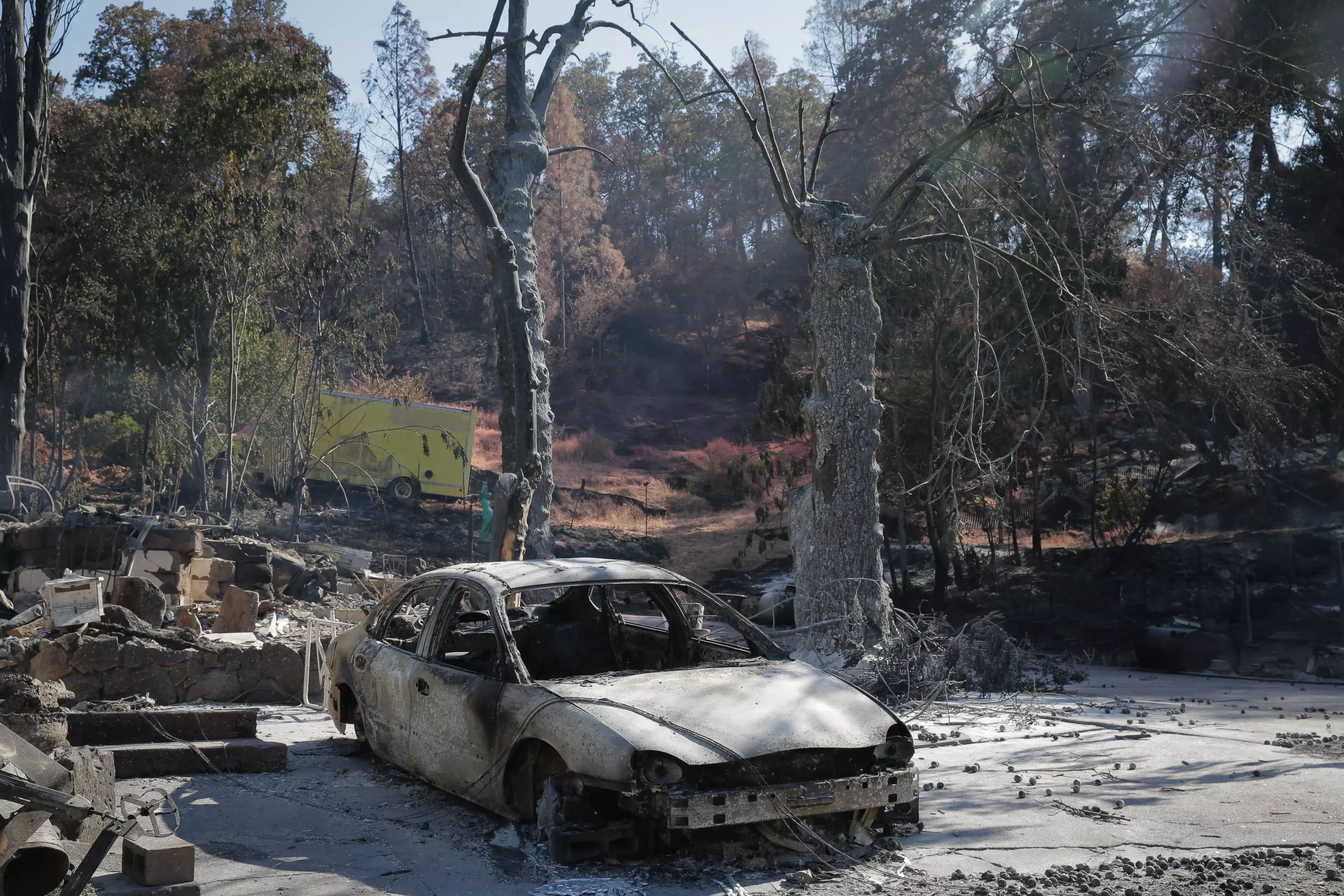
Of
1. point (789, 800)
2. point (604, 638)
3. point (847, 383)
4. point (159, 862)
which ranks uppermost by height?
point (847, 383)

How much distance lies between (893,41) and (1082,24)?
11.2 metres

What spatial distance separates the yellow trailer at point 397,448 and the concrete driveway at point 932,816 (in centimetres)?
2214

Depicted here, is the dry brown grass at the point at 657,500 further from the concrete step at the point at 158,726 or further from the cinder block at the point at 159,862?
the cinder block at the point at 159,862

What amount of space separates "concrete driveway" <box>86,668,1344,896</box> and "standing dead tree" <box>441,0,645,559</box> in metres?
4.23

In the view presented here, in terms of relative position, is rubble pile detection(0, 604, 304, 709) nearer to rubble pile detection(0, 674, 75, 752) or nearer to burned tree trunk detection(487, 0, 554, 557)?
rubble pile detection(0, 674, 75, 752)

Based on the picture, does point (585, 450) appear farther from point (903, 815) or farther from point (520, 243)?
point (903, 815)

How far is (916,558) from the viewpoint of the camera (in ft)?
77.3

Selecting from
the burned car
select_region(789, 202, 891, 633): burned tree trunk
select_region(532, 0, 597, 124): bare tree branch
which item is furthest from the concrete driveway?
select_region(532, 0, 597, 124): bare tree branch

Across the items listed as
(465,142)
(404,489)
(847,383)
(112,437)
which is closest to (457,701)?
(847,383)

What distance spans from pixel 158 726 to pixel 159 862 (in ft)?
10.1

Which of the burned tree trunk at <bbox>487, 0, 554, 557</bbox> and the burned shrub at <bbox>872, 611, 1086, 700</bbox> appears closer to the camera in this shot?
the burned shrub at <bbox>872, 611, 1086, 700</bbox>

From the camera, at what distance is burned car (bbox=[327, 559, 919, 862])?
490cm

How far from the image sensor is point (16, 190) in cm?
1925

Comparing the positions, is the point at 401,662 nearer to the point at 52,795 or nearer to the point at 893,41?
the point at 52,795
